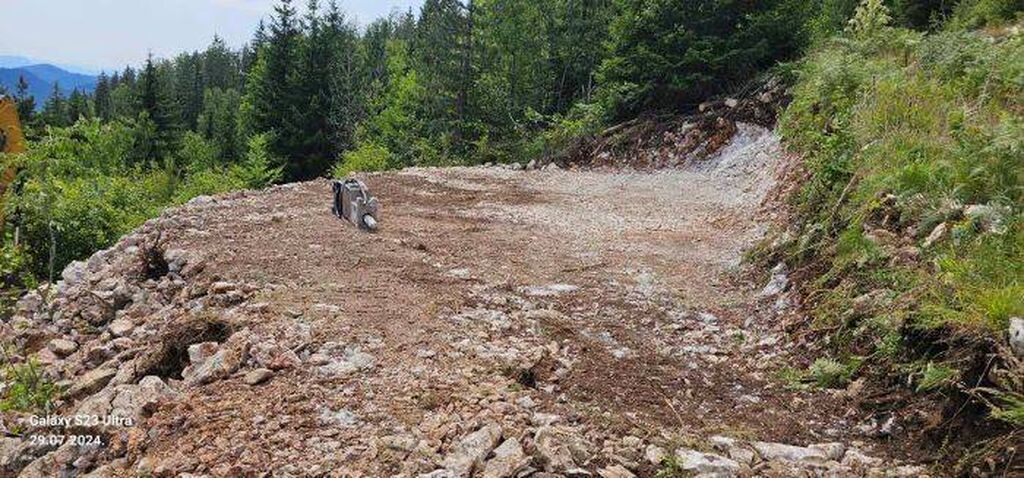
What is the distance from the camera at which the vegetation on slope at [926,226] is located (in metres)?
3.46

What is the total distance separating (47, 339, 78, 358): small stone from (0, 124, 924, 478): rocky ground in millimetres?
24

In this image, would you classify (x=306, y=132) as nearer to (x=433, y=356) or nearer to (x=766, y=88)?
(x=766, y=88)

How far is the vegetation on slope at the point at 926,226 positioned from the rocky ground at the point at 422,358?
0.46 m

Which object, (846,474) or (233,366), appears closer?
(846,474)

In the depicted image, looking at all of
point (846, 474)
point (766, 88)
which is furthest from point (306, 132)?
point (846, 474)

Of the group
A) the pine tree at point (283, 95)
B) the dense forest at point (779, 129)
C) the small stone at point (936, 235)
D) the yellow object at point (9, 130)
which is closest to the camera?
the dense forest at point (779, 129)

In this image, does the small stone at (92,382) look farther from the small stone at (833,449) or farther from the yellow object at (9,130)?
the yellow object at (9,130)

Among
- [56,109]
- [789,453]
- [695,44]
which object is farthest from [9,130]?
[56,109]

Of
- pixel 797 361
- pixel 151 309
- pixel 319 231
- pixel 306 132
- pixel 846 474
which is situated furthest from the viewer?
pixel 306 132

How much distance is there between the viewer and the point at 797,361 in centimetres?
466

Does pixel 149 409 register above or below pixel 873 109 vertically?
below

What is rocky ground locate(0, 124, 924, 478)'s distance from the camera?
338 centimetres

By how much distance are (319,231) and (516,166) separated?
29.5 ft

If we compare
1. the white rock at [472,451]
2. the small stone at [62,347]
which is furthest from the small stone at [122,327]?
the white rock at [472,451]
